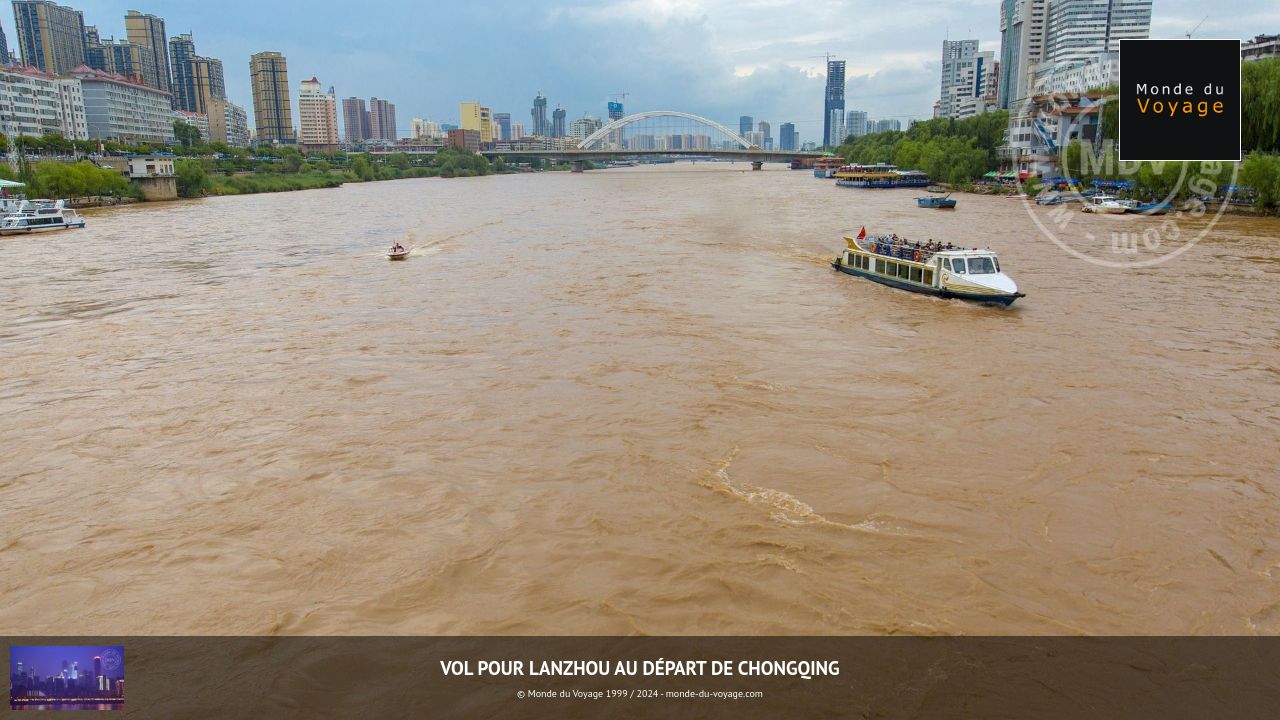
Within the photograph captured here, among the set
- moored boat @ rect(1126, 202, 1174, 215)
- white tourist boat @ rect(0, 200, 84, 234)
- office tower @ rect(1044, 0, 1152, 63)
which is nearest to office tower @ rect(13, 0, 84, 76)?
white tourist boat @ rect(0, 200, 84, 234)

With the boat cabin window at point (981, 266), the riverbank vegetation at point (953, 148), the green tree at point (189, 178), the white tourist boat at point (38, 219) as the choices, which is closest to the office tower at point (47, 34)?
the green tree at point (189, 178)

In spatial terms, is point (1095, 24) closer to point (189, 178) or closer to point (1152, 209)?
point (1152, 209)

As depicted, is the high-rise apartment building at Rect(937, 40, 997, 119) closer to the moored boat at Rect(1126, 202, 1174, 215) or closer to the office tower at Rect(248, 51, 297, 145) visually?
the moored boat at Rect(1126, 202, 1174, 215)

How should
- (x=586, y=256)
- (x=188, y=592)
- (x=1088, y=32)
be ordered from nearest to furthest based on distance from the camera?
(x=188, y=592), (x=586, y=256), (x=1088, y=32)

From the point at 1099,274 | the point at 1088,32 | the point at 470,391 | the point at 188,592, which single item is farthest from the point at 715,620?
the point at 1088,32

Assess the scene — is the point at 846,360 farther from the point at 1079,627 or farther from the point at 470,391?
the point at 1079,627

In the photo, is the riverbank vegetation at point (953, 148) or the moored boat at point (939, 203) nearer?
the moored boat at point (939, 203)

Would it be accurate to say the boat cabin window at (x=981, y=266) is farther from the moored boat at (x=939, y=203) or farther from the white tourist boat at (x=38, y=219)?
the white tourist boat at (x=38, y=219)
